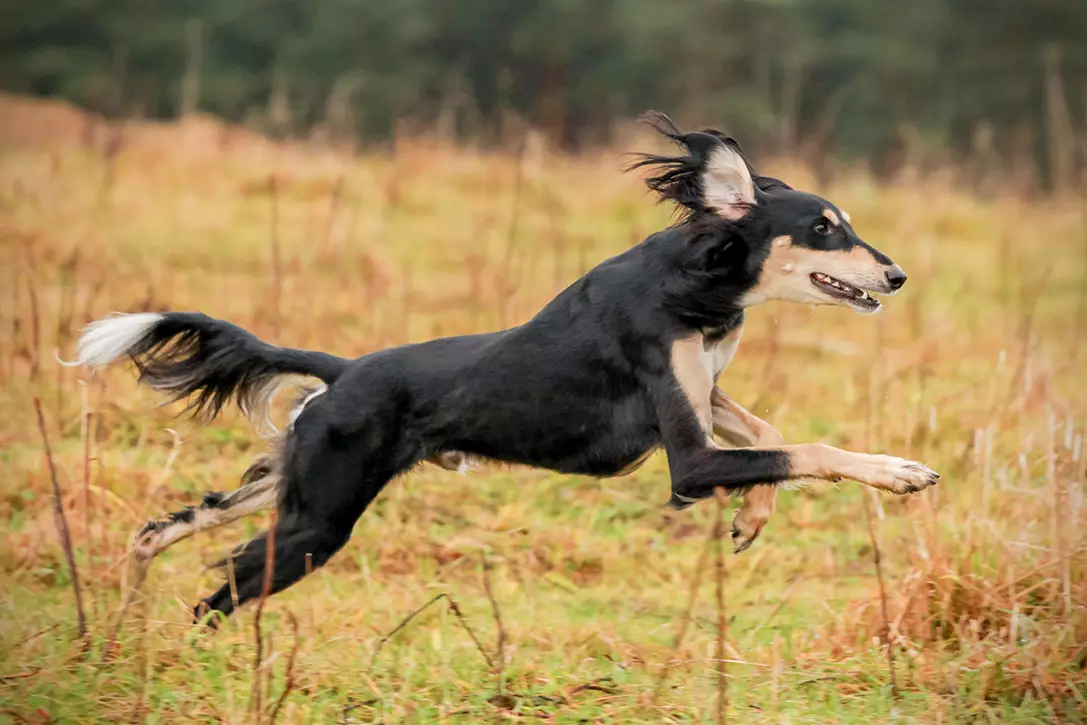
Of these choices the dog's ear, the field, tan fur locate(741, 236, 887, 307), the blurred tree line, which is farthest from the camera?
the blurred tree line

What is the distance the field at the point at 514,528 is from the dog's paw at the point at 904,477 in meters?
0.62

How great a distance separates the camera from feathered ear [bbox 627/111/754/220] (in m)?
4.36

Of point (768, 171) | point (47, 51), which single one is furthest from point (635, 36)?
point (768, 171)

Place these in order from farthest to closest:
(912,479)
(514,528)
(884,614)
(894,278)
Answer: (514,528), (884,614), (894,278), (912,479)

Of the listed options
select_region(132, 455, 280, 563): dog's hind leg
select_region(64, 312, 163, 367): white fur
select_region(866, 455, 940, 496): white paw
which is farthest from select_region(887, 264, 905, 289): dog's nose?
select_region(64, 312, 163, 367): white fur

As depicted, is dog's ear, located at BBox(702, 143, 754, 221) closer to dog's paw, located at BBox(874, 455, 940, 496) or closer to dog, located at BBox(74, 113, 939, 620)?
dog, located at BBox(74, 113, 939, 620)

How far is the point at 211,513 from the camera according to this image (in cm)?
470

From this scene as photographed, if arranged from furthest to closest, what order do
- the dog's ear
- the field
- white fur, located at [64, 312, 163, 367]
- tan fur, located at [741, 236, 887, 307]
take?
white fur, located at [64, 312, 163, 367] < the dog's ear < tan fur, located at [741, 236, 887, 307] < the field

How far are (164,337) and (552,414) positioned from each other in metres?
1.39

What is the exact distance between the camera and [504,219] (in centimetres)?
1205

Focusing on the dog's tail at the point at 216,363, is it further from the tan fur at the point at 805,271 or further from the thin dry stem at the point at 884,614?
the thin dry stem at the point at 884,614

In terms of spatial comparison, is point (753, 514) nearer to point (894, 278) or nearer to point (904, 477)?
point (904, 477)

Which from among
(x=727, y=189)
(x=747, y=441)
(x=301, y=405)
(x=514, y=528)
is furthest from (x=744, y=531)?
(x=514, y=528)

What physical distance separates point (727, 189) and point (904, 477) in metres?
1.11
